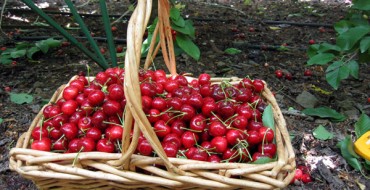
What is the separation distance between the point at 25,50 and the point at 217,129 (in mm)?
1744

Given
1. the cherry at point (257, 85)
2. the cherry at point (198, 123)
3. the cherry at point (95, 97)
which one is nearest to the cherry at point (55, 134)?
the cherry at point (95, 97)

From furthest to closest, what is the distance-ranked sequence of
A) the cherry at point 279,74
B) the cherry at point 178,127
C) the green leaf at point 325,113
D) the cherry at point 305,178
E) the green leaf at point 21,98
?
1. the cherry at point 279,74
2. the green leaf at point 21,98
3. the green leaf at point 325,113
4. the cherry at point 305,178
5. the cherry at point 178,127

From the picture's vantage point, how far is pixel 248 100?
43.6 inches

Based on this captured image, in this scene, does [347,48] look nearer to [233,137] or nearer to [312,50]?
[312,50]

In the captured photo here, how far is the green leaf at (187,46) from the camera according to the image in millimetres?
1825

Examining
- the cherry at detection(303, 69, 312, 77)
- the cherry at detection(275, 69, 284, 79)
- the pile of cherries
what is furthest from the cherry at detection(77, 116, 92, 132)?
the cherry at detection(303, 69, 312, 77)

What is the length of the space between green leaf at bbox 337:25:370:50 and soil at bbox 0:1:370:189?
1.20ft

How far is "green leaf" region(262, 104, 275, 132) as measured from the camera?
993mm

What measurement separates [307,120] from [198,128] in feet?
3.20

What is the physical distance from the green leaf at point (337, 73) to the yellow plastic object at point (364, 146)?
255 mm

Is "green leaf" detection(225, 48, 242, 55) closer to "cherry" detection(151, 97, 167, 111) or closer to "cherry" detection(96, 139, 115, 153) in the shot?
"cherry" detection(151, 97, 167, 111)

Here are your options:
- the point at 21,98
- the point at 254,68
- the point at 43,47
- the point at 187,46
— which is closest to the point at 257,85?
the point at 187,46

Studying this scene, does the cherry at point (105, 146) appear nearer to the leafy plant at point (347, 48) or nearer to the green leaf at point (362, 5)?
the leafy plant at point (347, 48)

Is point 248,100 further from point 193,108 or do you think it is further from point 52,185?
point 52,185
